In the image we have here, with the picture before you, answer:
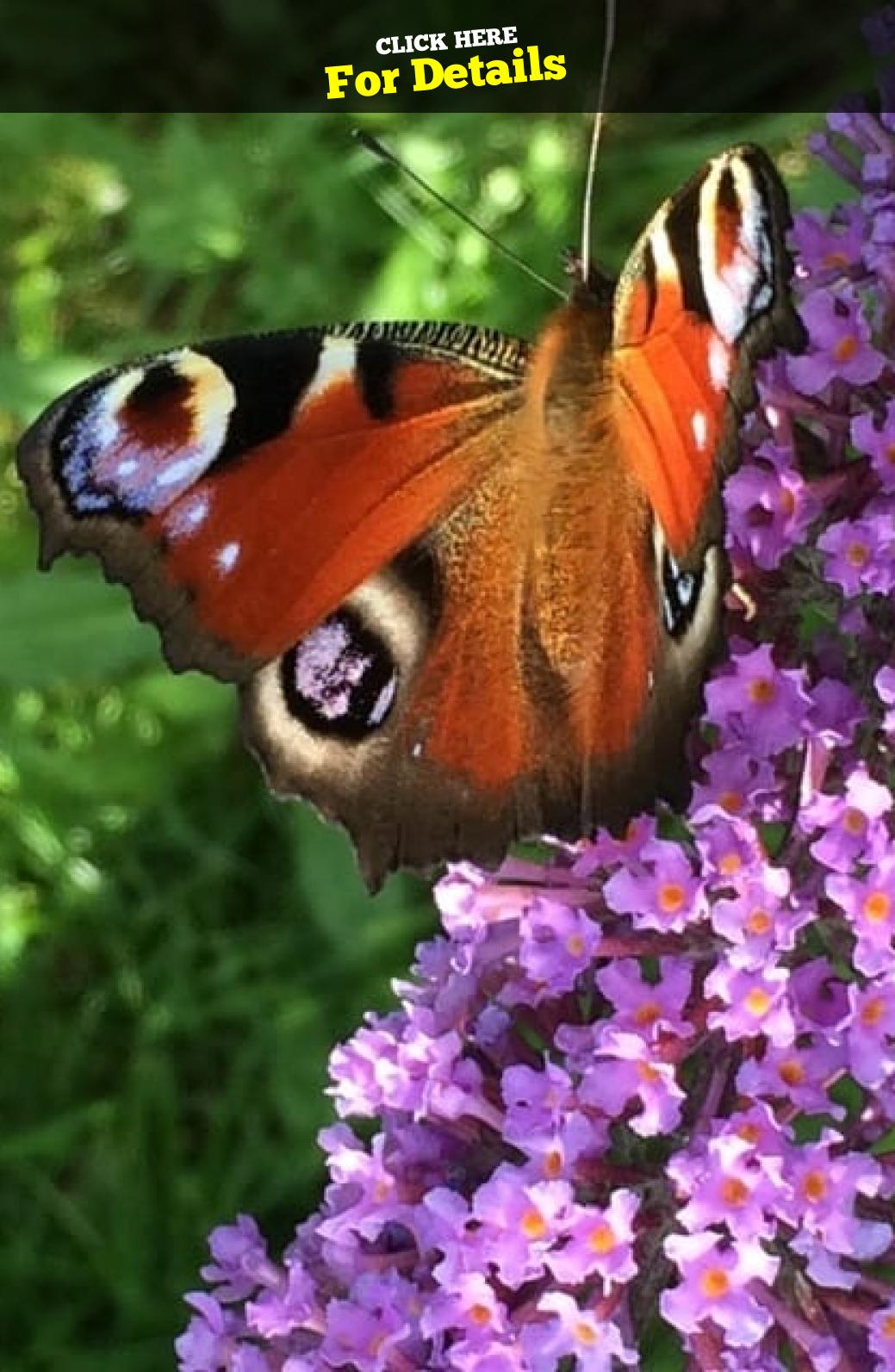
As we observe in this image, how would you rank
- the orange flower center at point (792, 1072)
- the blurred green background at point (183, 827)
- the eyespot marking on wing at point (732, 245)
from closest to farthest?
the eyespot marking on wing at point (732, 245), the orange flower center at point (792, 1072), the blurred green background at point (183, 827)

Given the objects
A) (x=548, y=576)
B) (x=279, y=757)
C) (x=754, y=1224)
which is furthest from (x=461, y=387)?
(x=754, y=1224)

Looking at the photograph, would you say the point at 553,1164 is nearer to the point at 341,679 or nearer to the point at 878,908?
the point at 878,908

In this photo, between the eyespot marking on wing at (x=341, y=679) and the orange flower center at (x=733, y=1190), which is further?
the eyespot marking on wing at (x=341, y=679)

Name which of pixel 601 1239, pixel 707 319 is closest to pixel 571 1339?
pixel 601 1239

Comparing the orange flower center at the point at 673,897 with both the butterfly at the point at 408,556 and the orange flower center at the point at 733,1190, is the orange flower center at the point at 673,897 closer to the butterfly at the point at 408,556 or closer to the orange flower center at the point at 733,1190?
the butterfly at the point at 408,556

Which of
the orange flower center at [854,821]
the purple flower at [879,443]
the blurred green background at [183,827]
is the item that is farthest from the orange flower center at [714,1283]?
the blurred green background at [183,827]

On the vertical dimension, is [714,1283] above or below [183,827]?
above

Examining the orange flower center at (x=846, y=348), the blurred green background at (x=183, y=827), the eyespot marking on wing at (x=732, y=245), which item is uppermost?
the eyespot marking on wing at (x=732, y=245)

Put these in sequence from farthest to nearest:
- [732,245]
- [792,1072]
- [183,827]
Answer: [183,827] → [792,1072] → [732,245]
